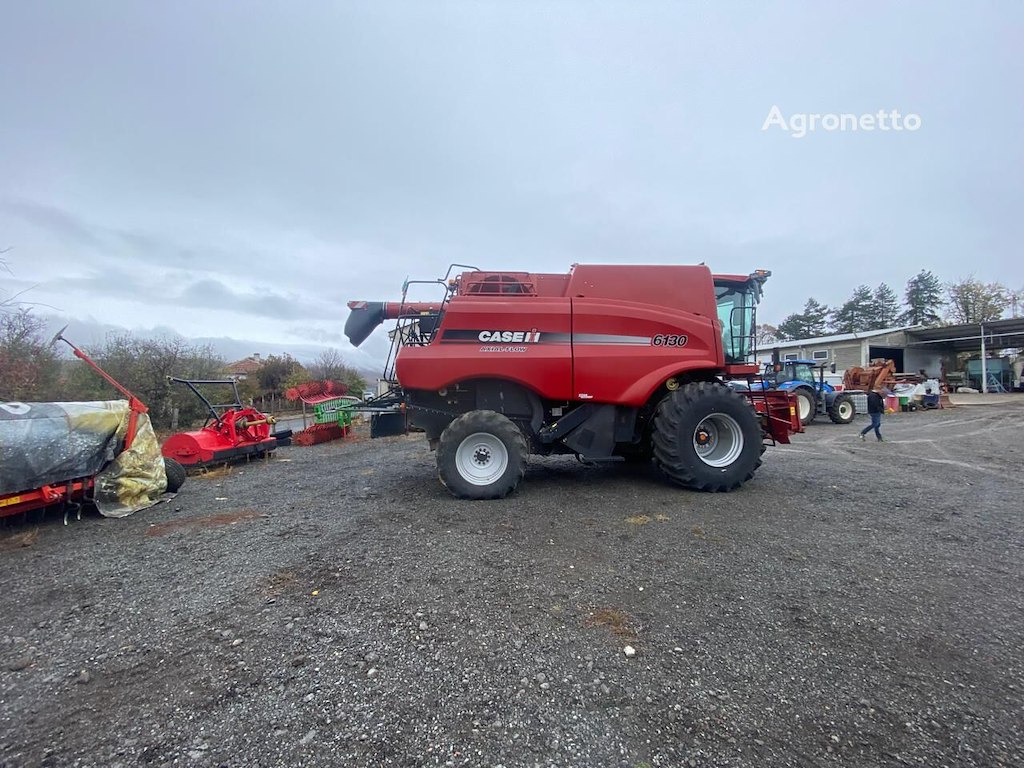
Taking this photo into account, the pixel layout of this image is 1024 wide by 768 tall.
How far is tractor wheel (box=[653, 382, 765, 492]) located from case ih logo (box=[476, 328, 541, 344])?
5.62 feet

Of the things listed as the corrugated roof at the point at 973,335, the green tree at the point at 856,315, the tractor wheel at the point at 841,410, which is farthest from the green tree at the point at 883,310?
the tractor wheel at the point at 841,410

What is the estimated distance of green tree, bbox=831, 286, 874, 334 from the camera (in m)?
52.7

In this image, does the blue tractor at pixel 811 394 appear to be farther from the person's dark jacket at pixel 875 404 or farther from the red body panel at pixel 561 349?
the red body panel at pixel 561 349

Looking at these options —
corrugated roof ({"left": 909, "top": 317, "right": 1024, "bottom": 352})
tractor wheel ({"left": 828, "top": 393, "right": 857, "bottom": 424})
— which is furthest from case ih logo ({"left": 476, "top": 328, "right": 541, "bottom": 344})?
corrugated roof ({"left": 909, "top": 317, "right": 1024, "bottom": 352})

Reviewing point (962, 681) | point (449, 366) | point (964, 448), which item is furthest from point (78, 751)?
point (964, 448)

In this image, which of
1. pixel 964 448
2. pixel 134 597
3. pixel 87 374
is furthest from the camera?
pixel 87 374

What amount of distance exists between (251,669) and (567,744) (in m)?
1.48

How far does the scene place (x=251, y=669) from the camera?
2.09m

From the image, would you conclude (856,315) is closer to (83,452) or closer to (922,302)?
(922,302)

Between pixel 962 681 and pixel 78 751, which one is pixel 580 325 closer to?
pixel 962 681

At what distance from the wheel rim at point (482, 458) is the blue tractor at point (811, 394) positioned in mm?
11820

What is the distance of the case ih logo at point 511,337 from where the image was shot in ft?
17.2

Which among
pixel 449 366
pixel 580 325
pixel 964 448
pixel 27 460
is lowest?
pixel 964 448

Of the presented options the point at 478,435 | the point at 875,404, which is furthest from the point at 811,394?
the point at 478,435
